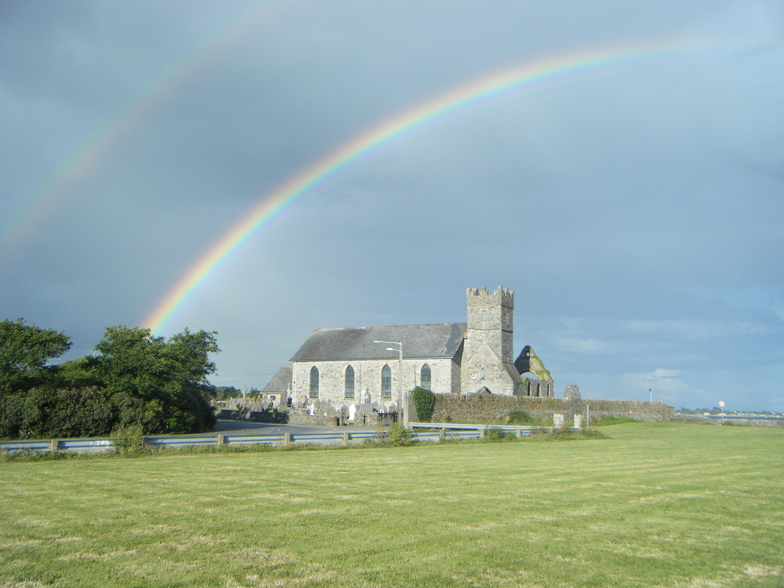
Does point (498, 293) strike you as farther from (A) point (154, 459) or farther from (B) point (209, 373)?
(A) point (154, 459)

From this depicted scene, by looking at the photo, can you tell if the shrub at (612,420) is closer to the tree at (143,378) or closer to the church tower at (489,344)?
the church tower at (489,344)

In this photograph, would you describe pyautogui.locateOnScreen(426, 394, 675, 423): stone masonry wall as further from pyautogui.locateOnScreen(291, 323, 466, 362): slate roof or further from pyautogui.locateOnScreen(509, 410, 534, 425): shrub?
pyautogui.locateOnScreen(291, 323, 466, 362): slate roof

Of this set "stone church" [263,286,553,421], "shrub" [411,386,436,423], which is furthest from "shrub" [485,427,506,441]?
"stone church" [263,286,553,421]

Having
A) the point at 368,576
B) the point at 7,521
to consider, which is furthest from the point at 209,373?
the point at 368,576

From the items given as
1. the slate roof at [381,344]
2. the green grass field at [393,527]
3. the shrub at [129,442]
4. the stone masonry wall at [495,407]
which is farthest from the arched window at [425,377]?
the green grass field at [393,527]

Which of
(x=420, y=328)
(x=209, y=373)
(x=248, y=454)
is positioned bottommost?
(x=248, y=454)

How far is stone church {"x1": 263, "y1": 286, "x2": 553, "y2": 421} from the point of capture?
70.0 metres

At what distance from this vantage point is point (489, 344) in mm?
71062

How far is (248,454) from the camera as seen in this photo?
26.3m

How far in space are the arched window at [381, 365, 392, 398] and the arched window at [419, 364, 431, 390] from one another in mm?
3833

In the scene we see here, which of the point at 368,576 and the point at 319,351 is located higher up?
the point at 319,351

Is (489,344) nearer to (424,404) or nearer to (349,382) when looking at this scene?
(424,404)

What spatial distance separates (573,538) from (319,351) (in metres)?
70.1

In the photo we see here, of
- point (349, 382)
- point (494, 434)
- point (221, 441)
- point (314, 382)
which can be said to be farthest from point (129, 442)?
point (314, 382)
